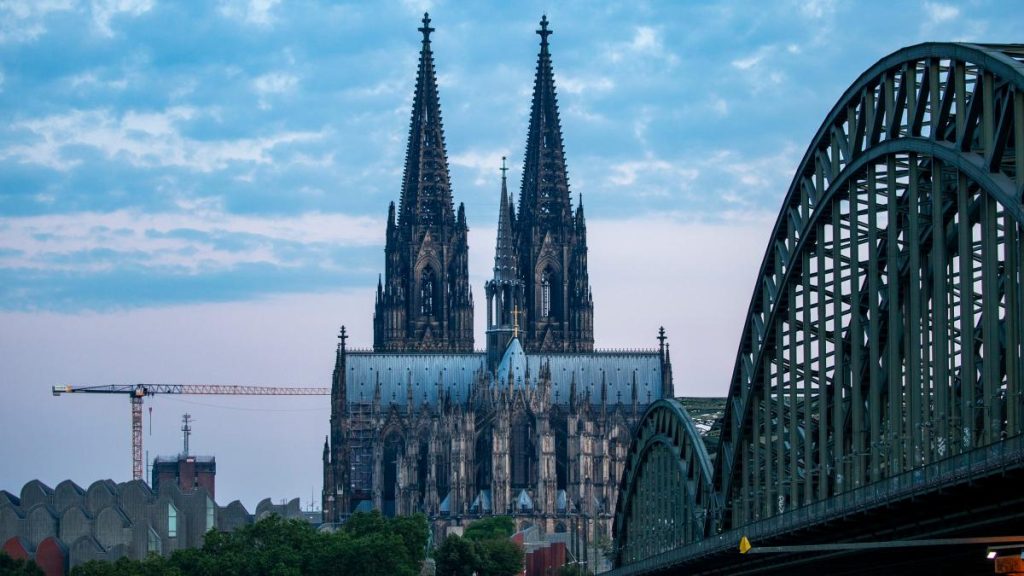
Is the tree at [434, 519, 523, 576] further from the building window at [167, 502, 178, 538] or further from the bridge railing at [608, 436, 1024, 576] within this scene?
the bridge railing at [608, 436, 1024, 576]

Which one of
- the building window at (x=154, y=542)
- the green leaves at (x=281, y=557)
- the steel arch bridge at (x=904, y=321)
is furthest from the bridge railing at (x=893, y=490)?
the building window at (x=154, y=542)

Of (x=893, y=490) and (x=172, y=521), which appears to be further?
(x=172, y=521)

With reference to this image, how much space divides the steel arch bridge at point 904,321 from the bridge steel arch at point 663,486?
961 cm

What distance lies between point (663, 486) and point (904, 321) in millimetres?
41670

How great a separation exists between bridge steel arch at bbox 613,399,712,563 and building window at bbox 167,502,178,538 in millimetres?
77222

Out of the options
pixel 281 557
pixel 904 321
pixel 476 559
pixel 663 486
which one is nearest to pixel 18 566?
pixel 281 557

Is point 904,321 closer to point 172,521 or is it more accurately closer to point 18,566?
point 18,566

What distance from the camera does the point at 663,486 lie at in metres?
110

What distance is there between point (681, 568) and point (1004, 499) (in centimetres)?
4416

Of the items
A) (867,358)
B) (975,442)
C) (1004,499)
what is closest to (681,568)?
(867,358)

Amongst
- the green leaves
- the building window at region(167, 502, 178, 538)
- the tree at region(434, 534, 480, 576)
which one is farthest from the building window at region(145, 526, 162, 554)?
the tree at region(434, 534, 480, 576)

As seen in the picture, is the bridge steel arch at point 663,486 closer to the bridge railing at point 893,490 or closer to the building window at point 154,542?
the bridge railing at point 893,490

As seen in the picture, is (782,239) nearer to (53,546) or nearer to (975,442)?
(975,442)

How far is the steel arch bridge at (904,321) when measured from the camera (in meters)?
58.2
